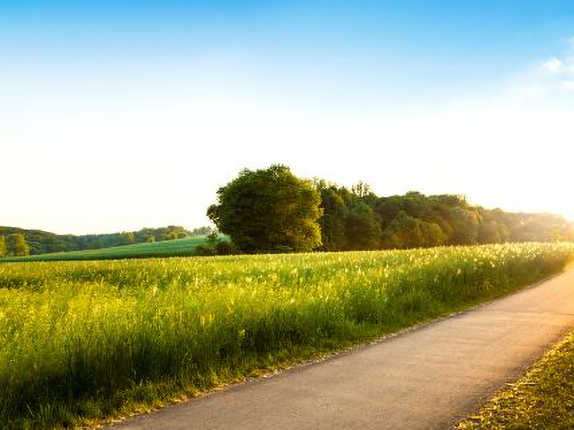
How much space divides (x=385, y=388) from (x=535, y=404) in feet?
5.66

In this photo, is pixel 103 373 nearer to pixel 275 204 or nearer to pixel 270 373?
pixel 270 373

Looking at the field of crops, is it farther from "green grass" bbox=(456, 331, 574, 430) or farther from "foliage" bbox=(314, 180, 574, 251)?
"foliage" bbox=(314, 180, 574, 251)

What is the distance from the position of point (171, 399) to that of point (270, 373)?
5.65 feet

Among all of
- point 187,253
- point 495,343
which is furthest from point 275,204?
point 495,343

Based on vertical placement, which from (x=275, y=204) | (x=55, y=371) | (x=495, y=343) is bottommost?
(x=495, y=343)

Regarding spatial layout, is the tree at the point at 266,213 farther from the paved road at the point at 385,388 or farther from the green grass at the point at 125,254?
the paved road at the point at 385,388

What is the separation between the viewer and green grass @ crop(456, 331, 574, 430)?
5.05 meters

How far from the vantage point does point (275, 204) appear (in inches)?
2502

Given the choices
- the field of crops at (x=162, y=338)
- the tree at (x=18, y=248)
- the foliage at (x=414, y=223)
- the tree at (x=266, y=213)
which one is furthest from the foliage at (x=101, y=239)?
the field of crops at (x=162, y=338)

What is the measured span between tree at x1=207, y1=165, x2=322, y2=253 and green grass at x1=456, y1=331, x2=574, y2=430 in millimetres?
55065

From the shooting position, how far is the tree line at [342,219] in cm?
6350

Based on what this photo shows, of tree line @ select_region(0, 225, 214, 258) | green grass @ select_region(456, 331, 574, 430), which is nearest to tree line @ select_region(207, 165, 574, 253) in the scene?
green grass @ select_region(456, 331, 574, 430)

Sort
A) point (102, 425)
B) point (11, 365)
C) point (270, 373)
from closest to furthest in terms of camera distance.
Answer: point (102, 425)
point (11, 365)
point (270, 373)

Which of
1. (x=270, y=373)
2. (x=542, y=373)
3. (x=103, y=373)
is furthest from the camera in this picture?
(x=270, y=373)
